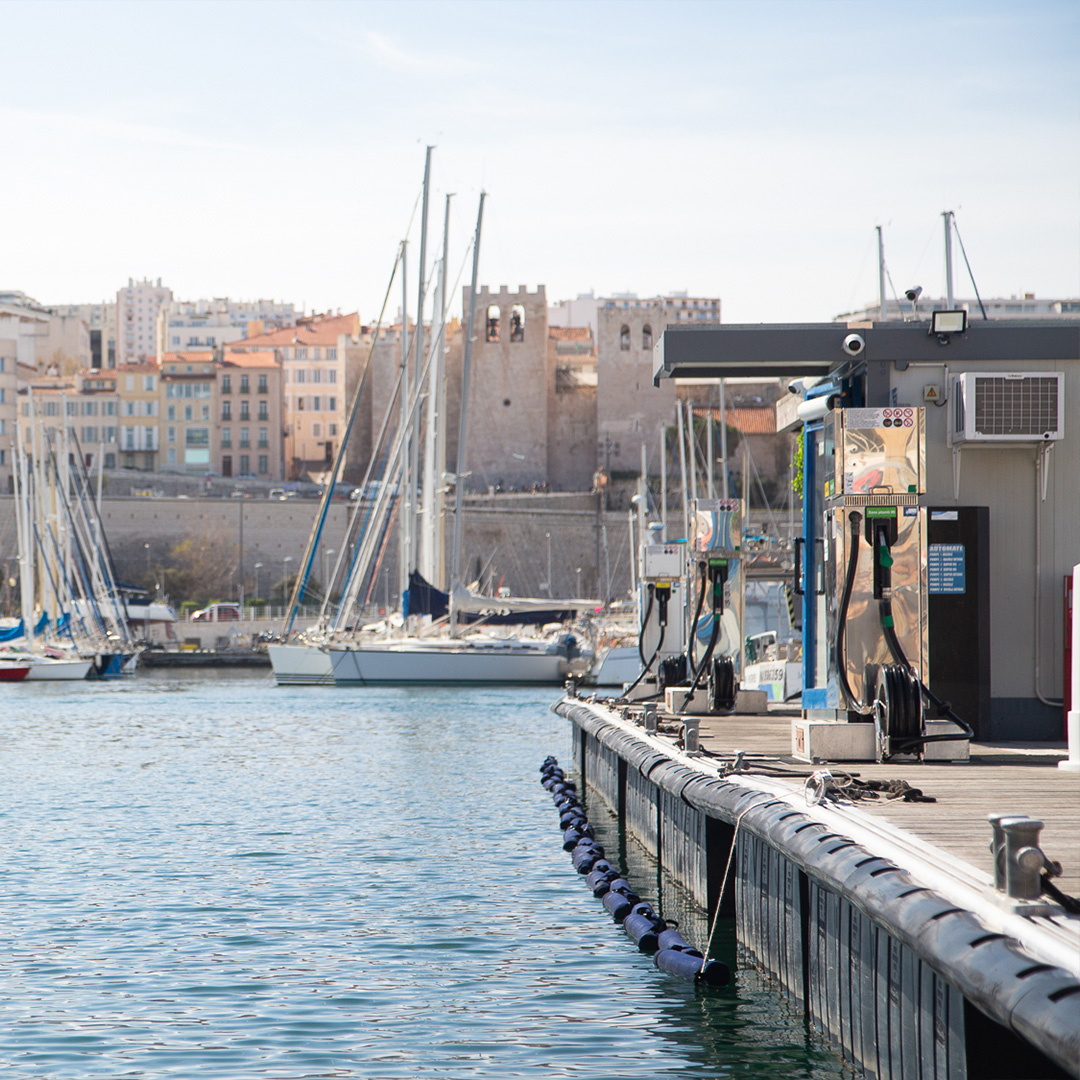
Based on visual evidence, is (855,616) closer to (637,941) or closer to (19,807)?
(637,941)

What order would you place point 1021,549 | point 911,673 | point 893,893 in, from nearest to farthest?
1. point 893,893
2. point 911,673
3. point 1021,549

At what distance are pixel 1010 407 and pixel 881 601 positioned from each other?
289 cm

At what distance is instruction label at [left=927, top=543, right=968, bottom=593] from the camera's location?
12.6 meters

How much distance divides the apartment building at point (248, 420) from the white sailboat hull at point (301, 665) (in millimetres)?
56966

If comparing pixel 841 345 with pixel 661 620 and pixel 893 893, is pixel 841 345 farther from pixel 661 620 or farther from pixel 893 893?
pixel 893 893

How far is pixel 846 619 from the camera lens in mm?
10469

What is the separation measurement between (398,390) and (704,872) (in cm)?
3319

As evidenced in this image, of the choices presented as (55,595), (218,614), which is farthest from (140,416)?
(55,595)

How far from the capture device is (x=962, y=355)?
12.9 metres

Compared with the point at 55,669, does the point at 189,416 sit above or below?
above

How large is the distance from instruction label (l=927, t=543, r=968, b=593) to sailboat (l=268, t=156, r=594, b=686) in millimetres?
27006

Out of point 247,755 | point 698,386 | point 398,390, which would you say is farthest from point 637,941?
point 698,386

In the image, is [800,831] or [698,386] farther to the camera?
[698,386]

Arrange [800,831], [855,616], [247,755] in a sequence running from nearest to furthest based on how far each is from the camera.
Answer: [800,831]
[855,616]
[247,755]
